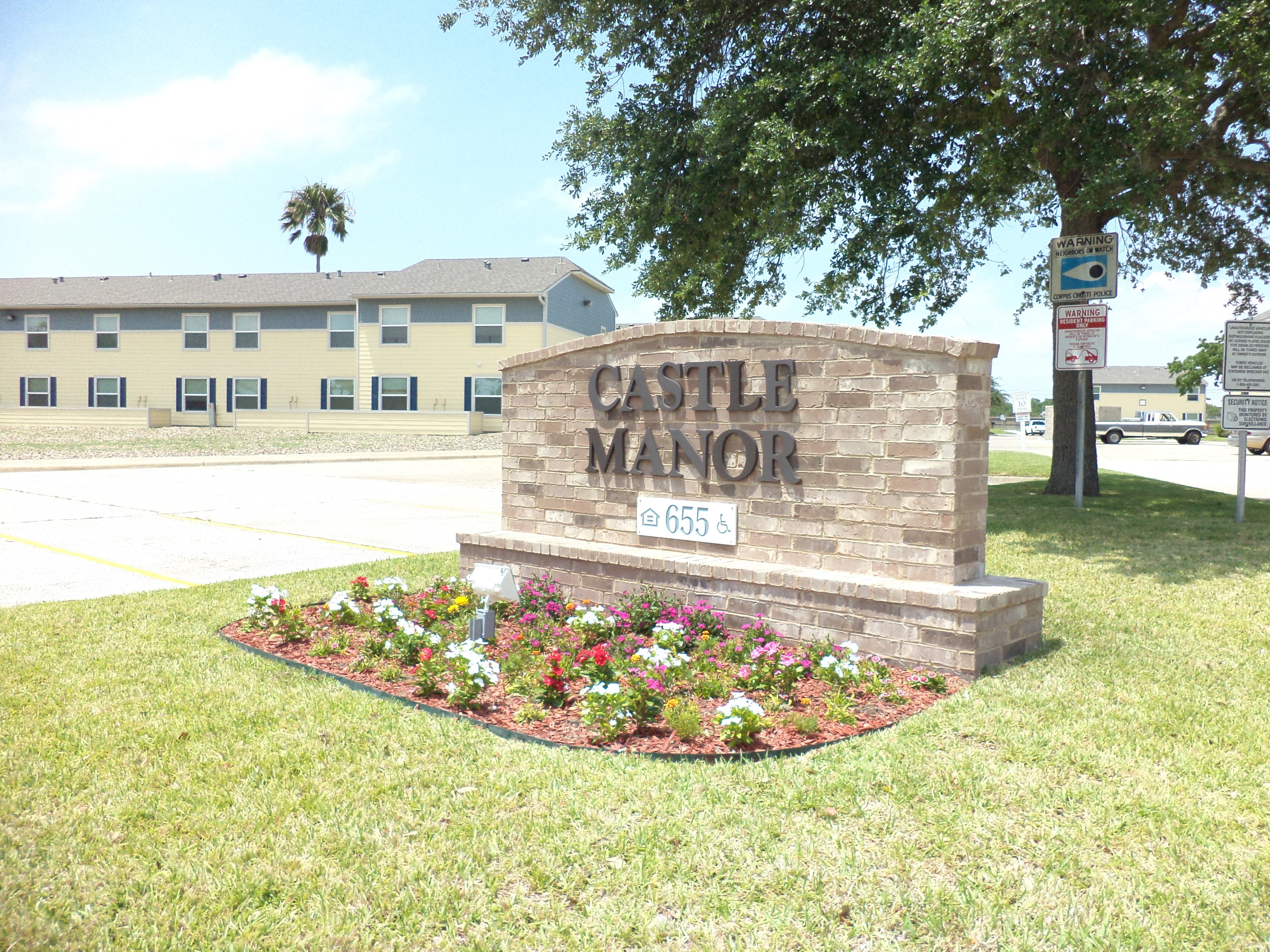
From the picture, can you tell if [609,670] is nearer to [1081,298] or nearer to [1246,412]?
[1081,298]

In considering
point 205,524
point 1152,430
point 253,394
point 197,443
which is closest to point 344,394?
point 253,394

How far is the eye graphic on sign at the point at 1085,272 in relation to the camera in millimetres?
11586

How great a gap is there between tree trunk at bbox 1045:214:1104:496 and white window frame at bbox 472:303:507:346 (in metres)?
25.3

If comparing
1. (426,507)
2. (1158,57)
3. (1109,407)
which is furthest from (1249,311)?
(1109,407)

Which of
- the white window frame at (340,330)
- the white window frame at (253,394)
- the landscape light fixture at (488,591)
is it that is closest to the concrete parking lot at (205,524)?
the landscape light fixture at (488,591)

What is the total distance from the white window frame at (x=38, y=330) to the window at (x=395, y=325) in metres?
17.2

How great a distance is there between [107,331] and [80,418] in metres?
5.37

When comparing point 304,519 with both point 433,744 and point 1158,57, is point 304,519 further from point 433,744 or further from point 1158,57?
point 1158,57

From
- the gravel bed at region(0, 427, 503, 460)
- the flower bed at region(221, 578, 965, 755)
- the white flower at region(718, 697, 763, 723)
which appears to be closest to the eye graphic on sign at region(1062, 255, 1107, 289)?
the flower bed at region(221, 578, 965, 755)

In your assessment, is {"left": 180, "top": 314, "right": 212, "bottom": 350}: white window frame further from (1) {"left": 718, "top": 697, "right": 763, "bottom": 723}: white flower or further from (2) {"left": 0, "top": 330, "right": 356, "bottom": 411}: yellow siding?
(1) {"left": 718, "top": 697, "right": 763, "bottom": 723}: white flower

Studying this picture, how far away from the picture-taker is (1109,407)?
65500 millimetres

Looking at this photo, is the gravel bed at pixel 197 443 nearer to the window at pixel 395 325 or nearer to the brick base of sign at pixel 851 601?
the window at pixel 395 325

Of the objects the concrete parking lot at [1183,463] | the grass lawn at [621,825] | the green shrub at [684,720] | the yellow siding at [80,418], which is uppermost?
the yellow siding at [80,418]

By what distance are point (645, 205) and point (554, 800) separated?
33.9 feet
